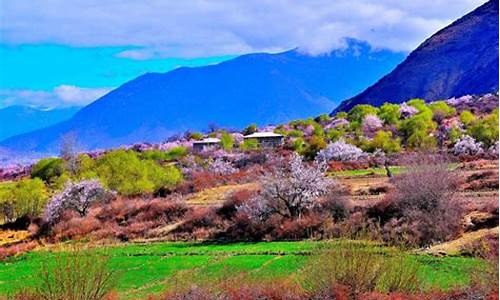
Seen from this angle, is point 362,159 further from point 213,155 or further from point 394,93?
point 394,93

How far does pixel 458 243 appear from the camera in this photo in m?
24.5

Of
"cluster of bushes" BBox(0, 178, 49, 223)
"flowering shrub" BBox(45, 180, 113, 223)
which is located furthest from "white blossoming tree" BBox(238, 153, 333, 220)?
"cluster of bushes" BBox(0, 178, 49, 223)

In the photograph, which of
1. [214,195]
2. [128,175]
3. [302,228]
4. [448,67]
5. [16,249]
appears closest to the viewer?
[302,228]

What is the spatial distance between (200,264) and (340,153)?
28.9 meters

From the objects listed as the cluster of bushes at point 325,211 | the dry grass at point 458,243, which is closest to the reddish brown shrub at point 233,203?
the cluster of bushes at point 325,211

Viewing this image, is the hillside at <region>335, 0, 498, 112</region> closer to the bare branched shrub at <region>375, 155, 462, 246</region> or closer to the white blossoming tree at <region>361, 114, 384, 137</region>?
the white blossoming tree at <region>361, 114, 384, 137</region>

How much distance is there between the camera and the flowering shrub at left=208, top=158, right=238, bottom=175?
52.7 m

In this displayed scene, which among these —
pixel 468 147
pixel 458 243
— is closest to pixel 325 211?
pixel 458 243

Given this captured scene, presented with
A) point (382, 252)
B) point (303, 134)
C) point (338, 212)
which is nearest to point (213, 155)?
point (303, 134)

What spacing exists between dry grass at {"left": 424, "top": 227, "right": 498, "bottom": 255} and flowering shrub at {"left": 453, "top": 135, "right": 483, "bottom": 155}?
946 inches

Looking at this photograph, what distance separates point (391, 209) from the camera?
28.8 meters

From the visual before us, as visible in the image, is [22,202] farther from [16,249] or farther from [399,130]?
[399,130]

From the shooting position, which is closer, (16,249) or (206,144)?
(16,249)

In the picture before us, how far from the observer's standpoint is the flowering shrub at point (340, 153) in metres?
52.3
